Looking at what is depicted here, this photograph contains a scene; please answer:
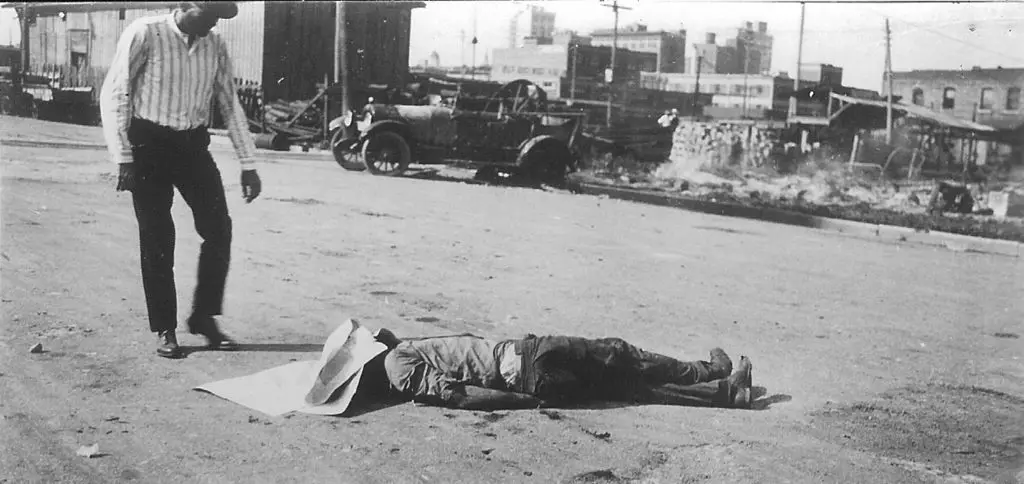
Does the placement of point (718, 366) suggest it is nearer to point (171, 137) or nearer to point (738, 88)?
point (171, 137)

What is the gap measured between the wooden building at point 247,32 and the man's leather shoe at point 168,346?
0.98 metres

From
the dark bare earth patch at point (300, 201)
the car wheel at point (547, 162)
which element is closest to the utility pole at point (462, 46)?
the dark bare earth patch at point (300, 201)

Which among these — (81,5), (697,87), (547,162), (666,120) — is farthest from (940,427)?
(547,162)

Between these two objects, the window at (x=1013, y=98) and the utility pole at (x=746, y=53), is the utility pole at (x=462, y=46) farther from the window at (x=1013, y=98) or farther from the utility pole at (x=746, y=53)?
the window at (x=1013, y=98)

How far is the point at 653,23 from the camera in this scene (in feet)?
12.4

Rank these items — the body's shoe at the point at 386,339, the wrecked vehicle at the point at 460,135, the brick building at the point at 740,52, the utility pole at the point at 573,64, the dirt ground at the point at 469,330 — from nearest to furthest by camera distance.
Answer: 1. the dirt ground at the point at 469,330
2. the body's shoe at the point at 386,339
3. the brick building at the point at 740,52
4. the utility pole at the point at 573,64
5. the wrecked vehicle at the point at 460,135

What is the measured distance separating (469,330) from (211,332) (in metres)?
1.06

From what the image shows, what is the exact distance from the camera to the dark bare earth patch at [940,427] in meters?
2.79

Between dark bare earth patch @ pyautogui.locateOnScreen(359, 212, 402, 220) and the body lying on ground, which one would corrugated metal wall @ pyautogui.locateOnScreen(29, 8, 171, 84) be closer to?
the body lying on ground

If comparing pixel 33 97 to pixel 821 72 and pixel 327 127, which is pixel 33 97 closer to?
pixel 327 127

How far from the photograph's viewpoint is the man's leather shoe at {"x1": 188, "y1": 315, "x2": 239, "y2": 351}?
3.42m

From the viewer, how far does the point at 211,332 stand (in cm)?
347

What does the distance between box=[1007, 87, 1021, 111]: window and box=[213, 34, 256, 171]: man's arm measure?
3.16m

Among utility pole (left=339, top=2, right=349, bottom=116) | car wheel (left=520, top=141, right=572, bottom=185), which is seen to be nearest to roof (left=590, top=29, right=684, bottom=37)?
utility pole (left=339, top=2, right=349, bottom=116)
